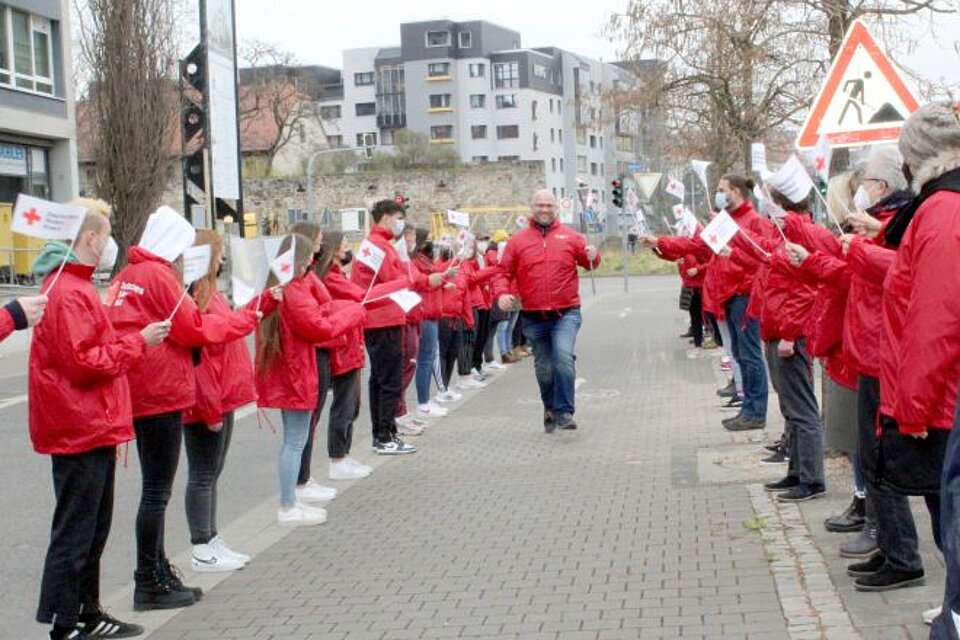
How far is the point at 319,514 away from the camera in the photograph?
860cm

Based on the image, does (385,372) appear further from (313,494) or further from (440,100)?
(440,100)

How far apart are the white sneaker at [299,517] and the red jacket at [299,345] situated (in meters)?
0.68

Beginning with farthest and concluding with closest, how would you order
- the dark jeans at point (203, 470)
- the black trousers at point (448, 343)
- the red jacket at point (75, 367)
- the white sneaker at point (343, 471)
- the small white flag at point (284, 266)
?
the black trousers at point (448, 343), the white sneaker at point (343, 471), the small white flag at point (284, 266), the dark jeans at point (203, 470), the red jacket at point (75, 367)

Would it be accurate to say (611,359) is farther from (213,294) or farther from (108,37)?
(108,37)

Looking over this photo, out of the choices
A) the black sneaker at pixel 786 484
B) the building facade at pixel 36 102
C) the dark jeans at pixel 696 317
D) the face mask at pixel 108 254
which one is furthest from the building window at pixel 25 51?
the face mask at pixel 108 254

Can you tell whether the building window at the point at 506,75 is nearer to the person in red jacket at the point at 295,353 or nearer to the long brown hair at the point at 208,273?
the person in red jacket at the point at 295,353

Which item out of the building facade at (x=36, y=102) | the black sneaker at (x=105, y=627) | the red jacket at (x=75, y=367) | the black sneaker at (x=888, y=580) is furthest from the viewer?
the building facade at (x=36, y=102)

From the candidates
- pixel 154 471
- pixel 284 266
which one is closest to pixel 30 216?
pixel 154 471

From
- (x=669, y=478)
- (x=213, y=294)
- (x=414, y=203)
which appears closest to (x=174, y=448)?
(x=213, y=294)

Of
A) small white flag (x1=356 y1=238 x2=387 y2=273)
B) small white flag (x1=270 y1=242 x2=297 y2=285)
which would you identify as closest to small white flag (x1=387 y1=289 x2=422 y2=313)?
small white flag (x1=356 y1=238 x2=387 y2=273)

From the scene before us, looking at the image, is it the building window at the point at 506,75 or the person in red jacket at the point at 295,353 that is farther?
the building window at the point at 506,75

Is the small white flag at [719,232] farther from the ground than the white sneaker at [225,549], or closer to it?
farther from the ground

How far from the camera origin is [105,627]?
20.1ft

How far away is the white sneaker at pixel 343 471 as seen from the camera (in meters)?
10.2
